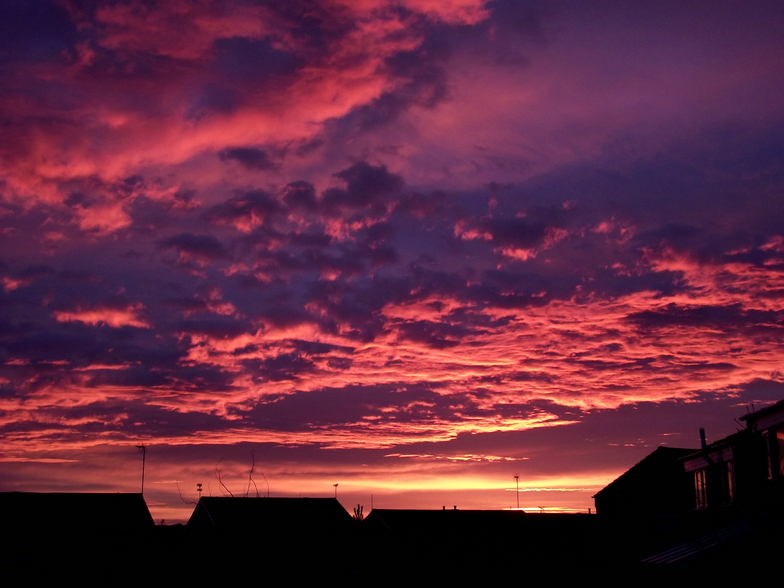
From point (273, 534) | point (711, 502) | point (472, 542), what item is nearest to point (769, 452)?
point (711, 502)

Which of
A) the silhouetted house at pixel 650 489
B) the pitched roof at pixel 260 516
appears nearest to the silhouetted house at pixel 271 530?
the pitched roof at pixel 260 516

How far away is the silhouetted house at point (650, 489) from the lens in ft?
181

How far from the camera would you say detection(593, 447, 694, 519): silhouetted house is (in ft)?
181

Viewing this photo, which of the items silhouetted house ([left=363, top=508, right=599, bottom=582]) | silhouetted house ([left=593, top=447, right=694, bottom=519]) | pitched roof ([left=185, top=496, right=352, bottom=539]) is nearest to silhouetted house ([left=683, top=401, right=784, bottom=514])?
silhouetted house ([left=593, top=447, right=694, bottom=519])

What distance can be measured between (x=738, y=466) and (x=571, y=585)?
74.0 ft

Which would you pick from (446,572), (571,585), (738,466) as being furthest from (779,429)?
(446,572)

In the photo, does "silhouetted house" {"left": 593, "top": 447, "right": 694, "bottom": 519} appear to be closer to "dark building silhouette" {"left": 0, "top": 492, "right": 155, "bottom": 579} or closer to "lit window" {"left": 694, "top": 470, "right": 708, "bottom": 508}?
"lit window" {"left": 694, "top": 470, "right": 708, "bottom": 508}

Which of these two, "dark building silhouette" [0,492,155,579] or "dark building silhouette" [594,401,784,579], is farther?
"dark building silhouette" [0,492,155,579]

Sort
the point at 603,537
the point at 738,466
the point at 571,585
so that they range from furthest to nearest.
Result: the point at 603,537 < the point at 571,585 < the point at 738,466

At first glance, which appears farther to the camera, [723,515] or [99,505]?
[99,505]

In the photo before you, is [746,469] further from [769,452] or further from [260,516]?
[260,516]

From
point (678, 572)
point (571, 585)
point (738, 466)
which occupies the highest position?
point (738, 466)

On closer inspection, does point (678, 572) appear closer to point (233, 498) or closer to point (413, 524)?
point (413, 524)

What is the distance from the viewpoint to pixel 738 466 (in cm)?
3381
